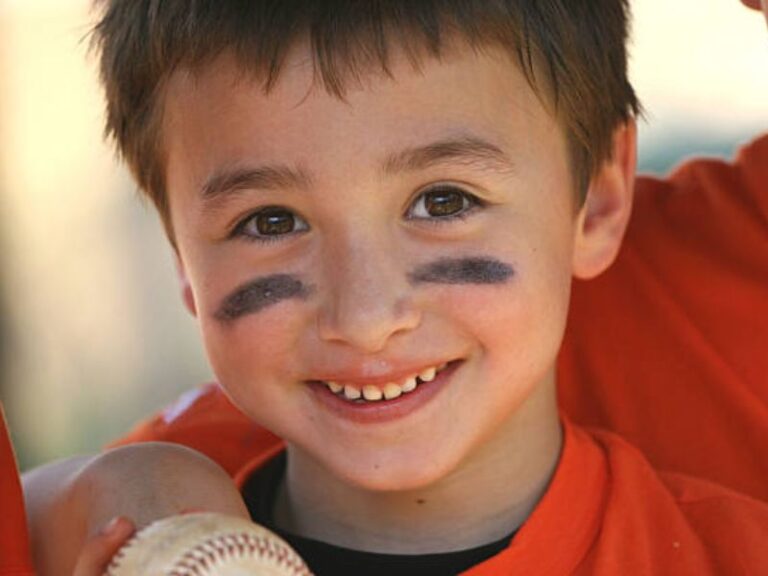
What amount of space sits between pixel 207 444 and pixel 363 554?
0.45m

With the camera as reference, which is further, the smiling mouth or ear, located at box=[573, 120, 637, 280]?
ear, located at box=[573, 120, 637, 280]

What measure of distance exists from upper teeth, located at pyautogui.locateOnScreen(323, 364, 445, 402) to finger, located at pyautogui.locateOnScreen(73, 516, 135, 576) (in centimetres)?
37

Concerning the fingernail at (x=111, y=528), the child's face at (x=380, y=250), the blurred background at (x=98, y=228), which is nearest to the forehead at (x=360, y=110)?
the child's face at (x=380, y=250)

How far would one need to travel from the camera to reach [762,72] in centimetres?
559

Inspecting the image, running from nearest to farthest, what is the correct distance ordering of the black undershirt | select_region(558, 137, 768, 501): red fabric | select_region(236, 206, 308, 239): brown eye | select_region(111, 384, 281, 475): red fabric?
select_region(236, 206, 308, 239): brown eye
the black undershirt
select_region(558, 137, 768, 501): red fabric
select_region(111, 384, 281, 475): red fabric

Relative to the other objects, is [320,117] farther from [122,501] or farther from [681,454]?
[681,454]

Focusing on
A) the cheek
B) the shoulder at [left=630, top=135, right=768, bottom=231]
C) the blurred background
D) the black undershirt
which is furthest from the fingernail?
the blurred background

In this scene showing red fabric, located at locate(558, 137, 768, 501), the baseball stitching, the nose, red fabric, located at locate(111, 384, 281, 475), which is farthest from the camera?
red fabric, located at locate(111, 384, 281, 475)

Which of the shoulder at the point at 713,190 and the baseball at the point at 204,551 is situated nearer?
the baseball at the point at 204,551

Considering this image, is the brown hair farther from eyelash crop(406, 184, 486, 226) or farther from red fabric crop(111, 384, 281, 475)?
red fabric crop(111, 384, 281, 475)

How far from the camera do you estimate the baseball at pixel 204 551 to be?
60.8 inches

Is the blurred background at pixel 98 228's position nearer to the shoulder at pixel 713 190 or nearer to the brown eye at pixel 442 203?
the shoulder at pixel 713 190

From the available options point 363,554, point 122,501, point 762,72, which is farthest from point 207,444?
point 762,72

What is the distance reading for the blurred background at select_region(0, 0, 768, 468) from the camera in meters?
5.52
